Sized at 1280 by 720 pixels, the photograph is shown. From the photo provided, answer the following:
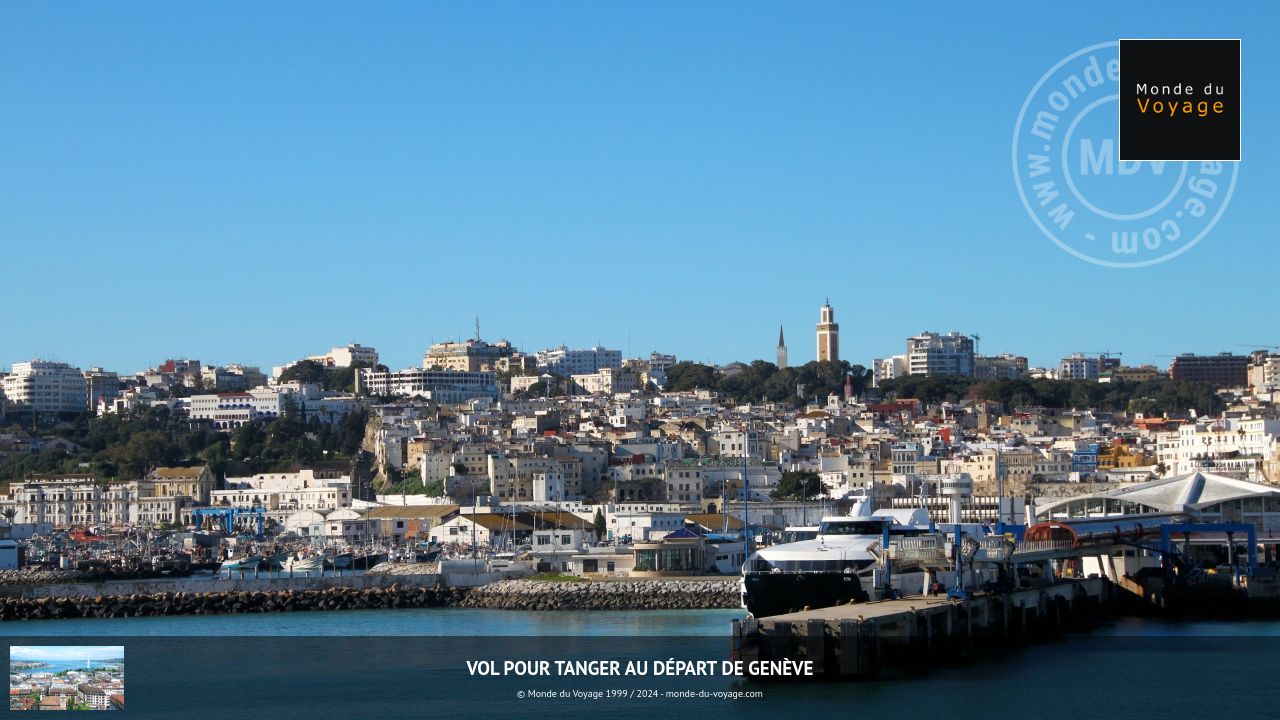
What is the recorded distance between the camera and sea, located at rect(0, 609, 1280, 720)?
984 inches

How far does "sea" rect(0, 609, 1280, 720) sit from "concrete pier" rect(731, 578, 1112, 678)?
1.01 ft

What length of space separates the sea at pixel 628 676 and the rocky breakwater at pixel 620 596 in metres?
3.47

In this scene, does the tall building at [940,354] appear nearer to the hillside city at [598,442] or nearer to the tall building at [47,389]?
the hillside city at [598,442]

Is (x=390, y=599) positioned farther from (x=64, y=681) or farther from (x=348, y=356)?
(x=348, y=356)

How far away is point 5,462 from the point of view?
103m

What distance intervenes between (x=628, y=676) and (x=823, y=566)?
4.94 metres

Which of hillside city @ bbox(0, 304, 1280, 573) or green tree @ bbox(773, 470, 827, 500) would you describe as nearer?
hillside city @ bbox(0, 304, 1280, 573)

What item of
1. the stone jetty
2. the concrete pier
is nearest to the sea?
the concrete pier

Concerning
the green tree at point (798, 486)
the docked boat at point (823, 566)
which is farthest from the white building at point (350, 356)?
the docked boat at point (823, 566)

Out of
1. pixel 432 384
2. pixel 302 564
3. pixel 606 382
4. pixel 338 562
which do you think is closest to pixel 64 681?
pixel 338 562

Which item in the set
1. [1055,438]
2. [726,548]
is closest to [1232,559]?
[726,548]

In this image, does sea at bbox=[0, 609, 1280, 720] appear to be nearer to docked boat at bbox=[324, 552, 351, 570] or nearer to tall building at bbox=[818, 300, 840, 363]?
docked boat at bbox=[324, 552, 351, 570]

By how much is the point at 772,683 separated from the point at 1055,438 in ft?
232

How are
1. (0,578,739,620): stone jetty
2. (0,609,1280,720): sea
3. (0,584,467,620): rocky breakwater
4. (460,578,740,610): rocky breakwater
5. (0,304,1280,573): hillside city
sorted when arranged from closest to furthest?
(0,609,1280,720): sea → (460,578,740,610): rocky breakwater → (0,578,739,620): stone jetty → (0,584,467,620): rocky breakwater → (0,304,1280,573): hillside city
